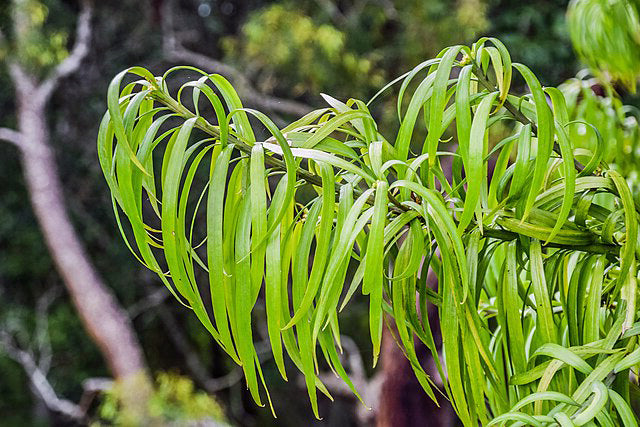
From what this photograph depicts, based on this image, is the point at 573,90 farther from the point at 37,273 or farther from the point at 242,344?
the point at 37,273

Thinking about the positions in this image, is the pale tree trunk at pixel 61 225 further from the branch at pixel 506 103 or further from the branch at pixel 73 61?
the branch at pixel 506 103

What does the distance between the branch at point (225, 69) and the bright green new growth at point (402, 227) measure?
224 cm

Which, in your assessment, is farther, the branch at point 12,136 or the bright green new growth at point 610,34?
the branch at point 12,136

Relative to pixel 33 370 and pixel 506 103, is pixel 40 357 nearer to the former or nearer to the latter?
pixel 33 370

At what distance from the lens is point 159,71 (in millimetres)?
3068

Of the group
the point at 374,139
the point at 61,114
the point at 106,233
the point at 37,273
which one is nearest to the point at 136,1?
the point at 61,114

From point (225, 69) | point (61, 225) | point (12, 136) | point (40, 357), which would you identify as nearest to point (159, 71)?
point (225, 69)

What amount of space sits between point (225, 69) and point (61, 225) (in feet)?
2.86

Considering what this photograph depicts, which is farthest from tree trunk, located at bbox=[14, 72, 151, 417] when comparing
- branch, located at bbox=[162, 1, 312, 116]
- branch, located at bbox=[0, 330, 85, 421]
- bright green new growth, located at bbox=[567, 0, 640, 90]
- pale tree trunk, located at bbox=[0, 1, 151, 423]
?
bright green new growth, located at bbox=[567, 0, 640, 90]

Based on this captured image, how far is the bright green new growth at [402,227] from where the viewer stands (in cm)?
32

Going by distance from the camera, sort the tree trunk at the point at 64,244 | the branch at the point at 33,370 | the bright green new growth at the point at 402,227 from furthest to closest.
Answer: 1. the branch at the point at 33,370
2. the tree trunk at the point at 64,244
3. the bright green new growth at the point at 402,227

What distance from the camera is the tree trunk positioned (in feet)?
8.69

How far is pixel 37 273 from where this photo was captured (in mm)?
3158

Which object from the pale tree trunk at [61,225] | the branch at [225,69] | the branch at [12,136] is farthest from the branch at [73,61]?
the branch at [225,69]
